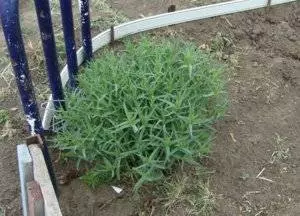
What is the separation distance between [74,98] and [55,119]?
343 mm

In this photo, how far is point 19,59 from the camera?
86.3 inches

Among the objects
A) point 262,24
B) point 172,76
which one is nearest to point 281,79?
point 262,24

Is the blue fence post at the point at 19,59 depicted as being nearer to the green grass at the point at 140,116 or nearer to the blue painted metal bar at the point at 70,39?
the green grass at the point at 140,116

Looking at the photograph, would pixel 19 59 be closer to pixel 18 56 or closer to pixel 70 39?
pixel 18 56

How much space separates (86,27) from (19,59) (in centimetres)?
84

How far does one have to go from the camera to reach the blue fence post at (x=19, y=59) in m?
2.04

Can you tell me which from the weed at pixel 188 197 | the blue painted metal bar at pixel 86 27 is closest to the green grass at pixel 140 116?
the weed at pixel 188 197

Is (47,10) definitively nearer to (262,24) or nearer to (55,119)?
(55,119)

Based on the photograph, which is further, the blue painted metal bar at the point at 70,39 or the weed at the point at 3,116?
the weed at the point at 3,116

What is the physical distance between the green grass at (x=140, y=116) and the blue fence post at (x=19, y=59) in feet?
0.53

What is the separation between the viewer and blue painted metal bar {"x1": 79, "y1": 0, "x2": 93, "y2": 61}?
290 cm

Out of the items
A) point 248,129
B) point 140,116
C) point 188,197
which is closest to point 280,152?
point 248,129

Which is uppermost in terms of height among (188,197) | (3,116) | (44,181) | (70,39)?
(70,39)

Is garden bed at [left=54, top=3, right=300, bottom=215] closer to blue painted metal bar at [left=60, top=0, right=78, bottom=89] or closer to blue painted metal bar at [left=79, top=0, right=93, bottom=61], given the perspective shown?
blue painted metal bar at [left=60, top=0, right=78, bottom=89]
